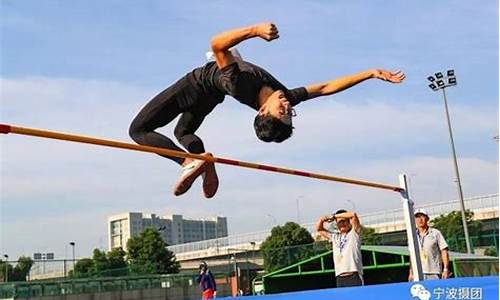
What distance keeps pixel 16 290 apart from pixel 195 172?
13083 mm

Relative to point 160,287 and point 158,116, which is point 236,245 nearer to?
point 160,287

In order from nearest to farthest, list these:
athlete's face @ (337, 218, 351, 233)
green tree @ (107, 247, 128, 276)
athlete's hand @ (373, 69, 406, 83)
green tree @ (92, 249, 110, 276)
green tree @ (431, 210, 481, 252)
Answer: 1. athlete's hand @ (373, 69, 406, 83)
2. athlete's face @ (337, 218, 351, 233)
3. green tree @ (431, 210, 481, 252)
4. green tree @ (92, 249, 110, 276)
5. green tree @ (107, 247, 128, 276)

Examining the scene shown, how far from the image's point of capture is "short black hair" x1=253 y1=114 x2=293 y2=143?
4.66 m

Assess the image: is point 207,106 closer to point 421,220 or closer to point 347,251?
point 347,251

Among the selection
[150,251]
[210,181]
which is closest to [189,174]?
[210,181]

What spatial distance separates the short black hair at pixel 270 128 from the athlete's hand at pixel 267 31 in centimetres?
66

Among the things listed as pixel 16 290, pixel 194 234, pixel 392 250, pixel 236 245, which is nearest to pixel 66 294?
pixel 16 290

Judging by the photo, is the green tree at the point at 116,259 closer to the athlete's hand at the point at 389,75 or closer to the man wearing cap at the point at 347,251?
the man wearing cap at the point at 347,251

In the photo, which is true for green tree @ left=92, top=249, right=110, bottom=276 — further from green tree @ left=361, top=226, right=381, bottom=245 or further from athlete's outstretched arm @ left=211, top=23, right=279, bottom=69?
athlete's outstretched arm @ left=211, top=23, right=279, bottom=69

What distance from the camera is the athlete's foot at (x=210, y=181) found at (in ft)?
15.6

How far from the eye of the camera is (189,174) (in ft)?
15.2

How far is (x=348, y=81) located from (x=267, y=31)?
44.5 inches

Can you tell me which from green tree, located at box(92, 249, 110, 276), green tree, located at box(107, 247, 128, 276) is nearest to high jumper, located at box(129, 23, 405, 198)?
green tree, located at box(107, 247, 128, 276)

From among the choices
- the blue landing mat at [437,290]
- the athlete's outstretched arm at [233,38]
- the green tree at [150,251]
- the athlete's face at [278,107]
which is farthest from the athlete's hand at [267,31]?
the green tree at [150,251]
